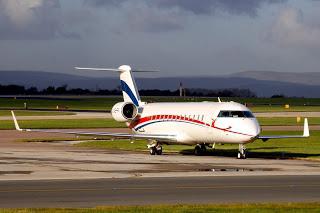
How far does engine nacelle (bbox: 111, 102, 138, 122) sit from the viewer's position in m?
48.8

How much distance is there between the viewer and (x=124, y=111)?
161 ft

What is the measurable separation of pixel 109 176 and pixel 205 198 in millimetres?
7916

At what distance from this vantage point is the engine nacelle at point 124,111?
4875 cm

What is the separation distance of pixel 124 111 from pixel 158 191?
889 inches

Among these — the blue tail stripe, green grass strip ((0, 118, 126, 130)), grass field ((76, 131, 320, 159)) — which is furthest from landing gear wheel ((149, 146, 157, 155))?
green grass strip ((0, 118, 126, 130))

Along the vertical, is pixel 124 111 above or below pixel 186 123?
above

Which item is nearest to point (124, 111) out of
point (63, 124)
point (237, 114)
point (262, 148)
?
point (262, 148)

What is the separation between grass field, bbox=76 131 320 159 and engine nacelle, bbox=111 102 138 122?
2420mm

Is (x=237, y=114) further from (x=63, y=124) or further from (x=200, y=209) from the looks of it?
(x=63, y=124)

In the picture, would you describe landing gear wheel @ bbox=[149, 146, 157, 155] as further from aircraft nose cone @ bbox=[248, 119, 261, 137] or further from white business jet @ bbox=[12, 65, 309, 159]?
aircraft nose cone @ bbox=[248, 119, 261, 137]

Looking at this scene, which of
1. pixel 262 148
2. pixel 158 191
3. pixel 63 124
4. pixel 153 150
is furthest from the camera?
pixel 63 124

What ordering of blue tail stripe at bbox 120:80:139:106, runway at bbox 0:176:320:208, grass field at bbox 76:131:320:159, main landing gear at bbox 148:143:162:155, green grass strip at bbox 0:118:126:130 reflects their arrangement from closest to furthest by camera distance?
runway at bbox 0:176:320:208 < grass field at bbox 76:131:320:159 < main landing gear at bbox 148:143:162:155 < blue tail stripe at bbox 120:80:139:106 < green grass strip at bbox 0:118:126:130

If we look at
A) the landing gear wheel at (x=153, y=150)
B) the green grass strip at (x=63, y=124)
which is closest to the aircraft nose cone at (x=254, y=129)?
the landing gear wheel at (x=153, y=150)

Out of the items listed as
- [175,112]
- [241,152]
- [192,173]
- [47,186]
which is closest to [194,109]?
[175,112]
